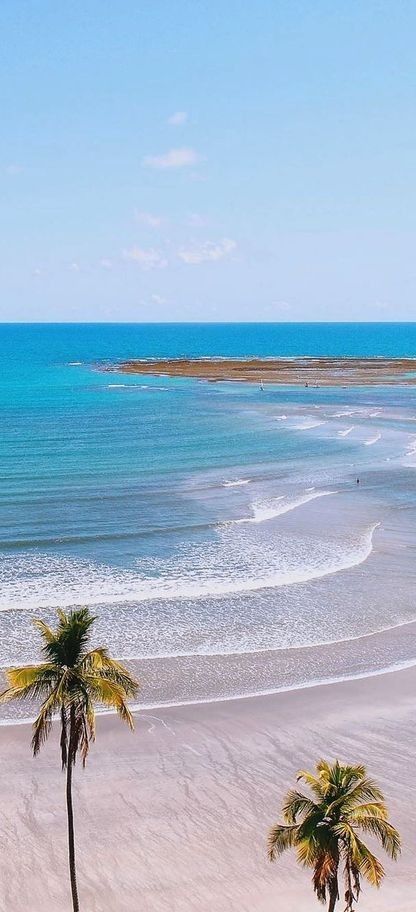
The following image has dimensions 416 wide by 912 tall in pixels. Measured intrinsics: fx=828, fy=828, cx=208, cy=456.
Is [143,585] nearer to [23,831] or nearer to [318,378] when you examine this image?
[23,831]

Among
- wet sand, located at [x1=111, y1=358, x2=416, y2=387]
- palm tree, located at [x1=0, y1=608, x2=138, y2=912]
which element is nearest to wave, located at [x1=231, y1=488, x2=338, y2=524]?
palm tree, located at [x1=0, y1=608, x2=138, y2=912]

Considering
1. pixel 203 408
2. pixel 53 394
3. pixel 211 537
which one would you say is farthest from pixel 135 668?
pixel 53 394

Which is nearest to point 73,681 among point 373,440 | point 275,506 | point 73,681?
point 73,681

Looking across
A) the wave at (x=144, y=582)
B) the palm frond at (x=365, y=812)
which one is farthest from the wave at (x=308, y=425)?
the palm frond at (x=365, y=812)

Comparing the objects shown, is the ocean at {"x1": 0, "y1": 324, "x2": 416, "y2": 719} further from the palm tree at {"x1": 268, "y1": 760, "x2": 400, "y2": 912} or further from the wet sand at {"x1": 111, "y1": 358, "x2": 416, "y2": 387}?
the wet sand at {"x1": 111, "y1": 358, "x2": 416, "y2": 387}

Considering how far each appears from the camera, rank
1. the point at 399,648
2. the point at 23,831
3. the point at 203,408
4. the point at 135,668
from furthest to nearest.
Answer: the point at 203,408
the point at 399,648
the point at 135,668
the point at 23,831
